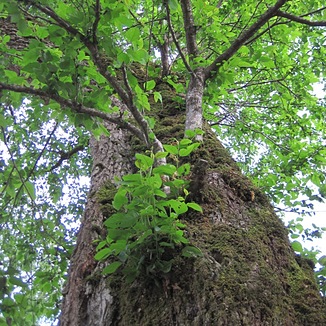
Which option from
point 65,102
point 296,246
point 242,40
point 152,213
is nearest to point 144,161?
point 152,213

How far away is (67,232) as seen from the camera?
259 inches

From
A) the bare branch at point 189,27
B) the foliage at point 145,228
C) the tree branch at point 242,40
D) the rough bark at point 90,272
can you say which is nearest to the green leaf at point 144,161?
the foliage at point 145,228

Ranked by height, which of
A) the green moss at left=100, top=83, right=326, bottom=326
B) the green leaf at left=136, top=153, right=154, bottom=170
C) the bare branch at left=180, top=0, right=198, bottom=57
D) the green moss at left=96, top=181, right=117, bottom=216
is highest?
the bare branch at left=180, top=0, right=198, bottom=57

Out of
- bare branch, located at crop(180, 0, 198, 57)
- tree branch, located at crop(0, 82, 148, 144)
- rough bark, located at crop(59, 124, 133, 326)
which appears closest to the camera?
rough bark, located at crop(59, 124, 133, 326)

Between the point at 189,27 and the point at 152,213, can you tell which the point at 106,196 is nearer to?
the point at 152,213

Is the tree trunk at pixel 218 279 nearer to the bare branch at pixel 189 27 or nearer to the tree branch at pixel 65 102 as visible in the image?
the tree branch at pixel 65 102

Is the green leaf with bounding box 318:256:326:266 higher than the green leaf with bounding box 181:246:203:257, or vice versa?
the green leaf with bounding box 318:256:326:266

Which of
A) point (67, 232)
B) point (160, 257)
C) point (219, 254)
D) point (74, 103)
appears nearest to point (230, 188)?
point (219, 254)

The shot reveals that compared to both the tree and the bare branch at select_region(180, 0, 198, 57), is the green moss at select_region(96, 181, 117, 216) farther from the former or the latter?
the bare branch at select_region(180, 0, 198, 57)

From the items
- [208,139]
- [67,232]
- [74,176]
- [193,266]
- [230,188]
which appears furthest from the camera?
[74,176]

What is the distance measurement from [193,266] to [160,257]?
0.16m

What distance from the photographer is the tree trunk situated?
170 centimetres

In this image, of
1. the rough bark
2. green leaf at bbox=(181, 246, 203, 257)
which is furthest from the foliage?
the rough bark

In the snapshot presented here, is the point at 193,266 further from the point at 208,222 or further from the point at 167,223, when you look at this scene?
the point at 208,222
